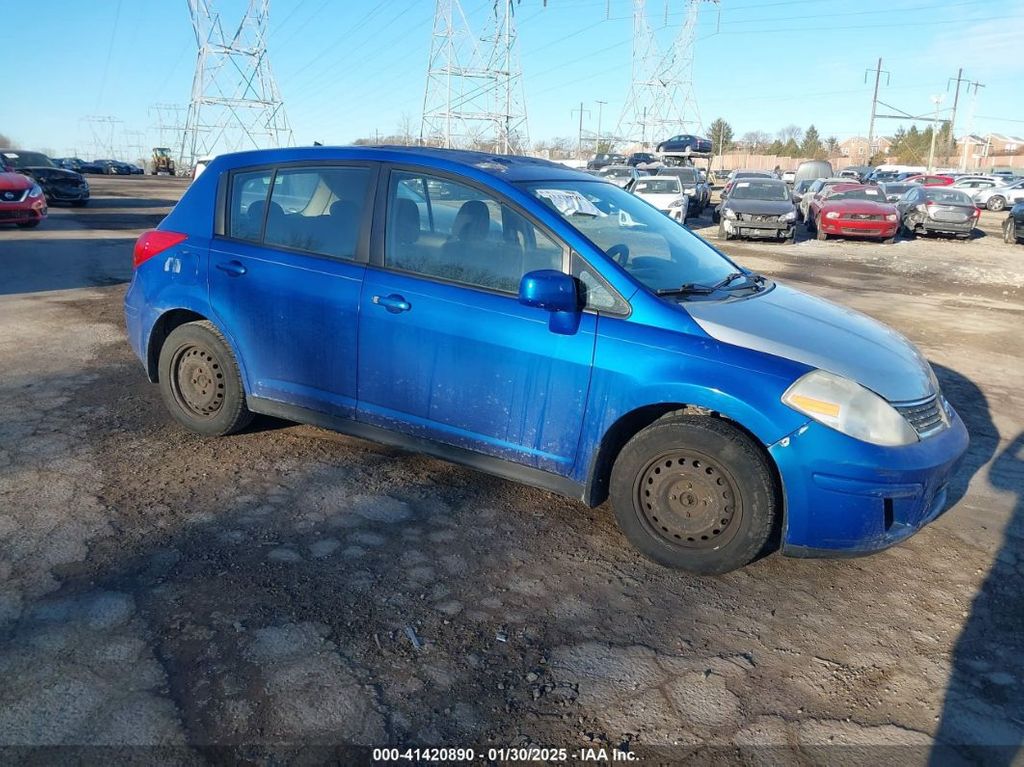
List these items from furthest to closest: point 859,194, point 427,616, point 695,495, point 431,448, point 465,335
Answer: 1. point 859,194
2. point 431,448
3. point 465,335
4. point 695,495
5. point 427,616

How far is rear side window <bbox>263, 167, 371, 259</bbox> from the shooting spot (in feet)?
13.5

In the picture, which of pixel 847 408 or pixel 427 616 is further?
pixel 847 408

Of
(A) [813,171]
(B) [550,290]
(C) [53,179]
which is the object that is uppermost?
(A) [813,171]

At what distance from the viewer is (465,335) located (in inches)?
145

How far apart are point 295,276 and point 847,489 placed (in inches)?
114

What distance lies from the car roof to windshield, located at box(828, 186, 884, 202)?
18741mm

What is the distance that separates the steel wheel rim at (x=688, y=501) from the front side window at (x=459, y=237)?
3.44 ft

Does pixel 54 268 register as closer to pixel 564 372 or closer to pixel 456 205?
pixel 456 205

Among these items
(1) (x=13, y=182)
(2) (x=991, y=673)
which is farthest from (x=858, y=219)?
(1) (x=13, y=182)

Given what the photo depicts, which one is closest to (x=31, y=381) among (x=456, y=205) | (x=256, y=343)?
(x=256, y=343)

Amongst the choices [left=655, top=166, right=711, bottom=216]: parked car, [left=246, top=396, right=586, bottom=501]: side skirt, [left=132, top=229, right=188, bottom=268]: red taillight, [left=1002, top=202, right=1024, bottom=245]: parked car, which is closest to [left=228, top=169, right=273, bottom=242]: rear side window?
[left=132, top=229, right=188, bottom=268]: red taillight

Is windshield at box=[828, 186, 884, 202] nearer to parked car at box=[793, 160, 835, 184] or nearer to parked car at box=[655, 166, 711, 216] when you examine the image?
parked car at box=[655, 166, 711, 216]

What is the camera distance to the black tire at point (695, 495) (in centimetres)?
325

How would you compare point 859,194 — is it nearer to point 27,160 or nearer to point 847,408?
point 847,408
